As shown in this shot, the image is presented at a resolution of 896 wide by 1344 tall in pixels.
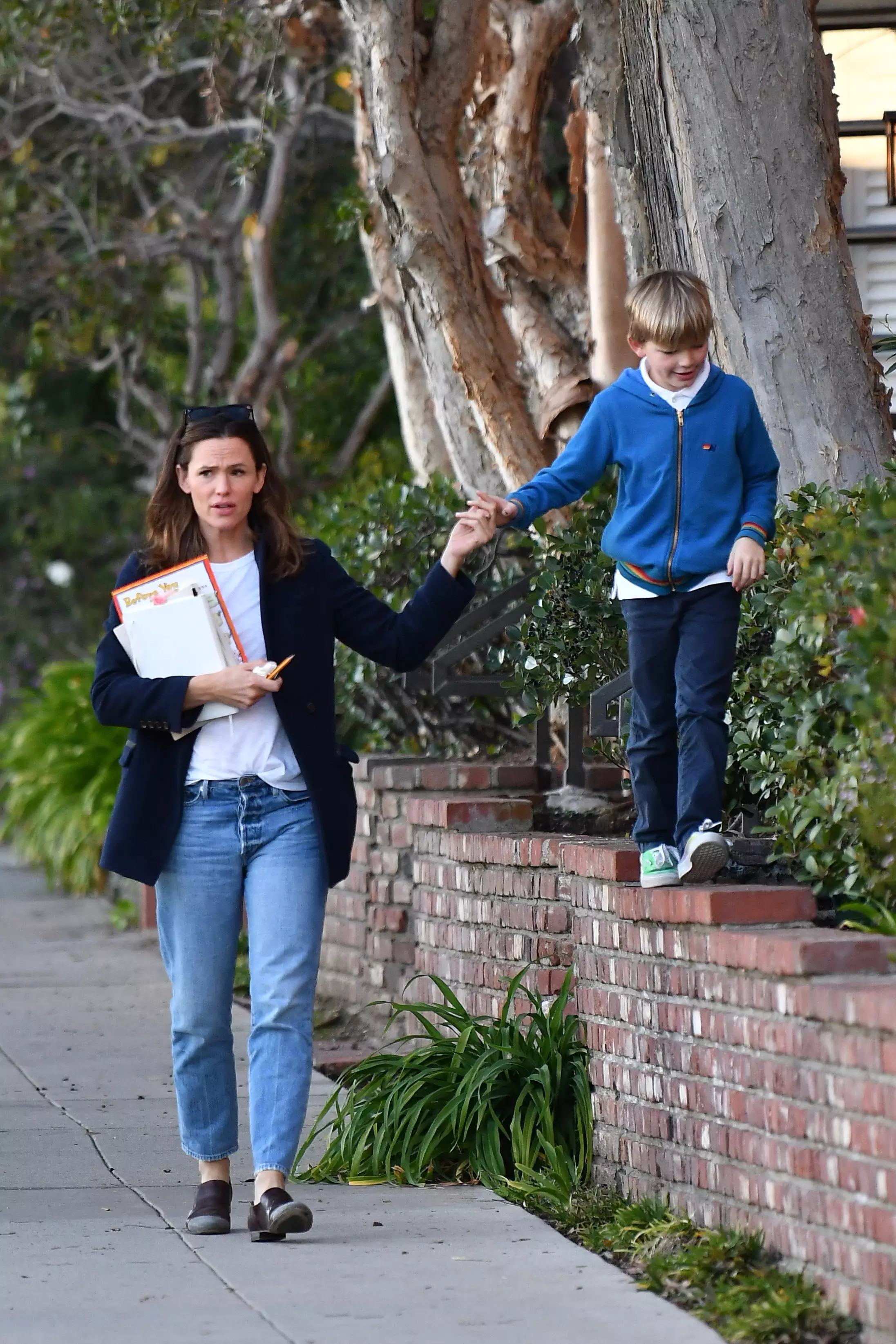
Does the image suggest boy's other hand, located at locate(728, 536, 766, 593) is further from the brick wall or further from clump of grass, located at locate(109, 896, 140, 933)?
clump of grass, located at locate(109, 896, 140, 933)

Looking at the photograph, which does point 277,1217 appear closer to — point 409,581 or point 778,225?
point 778,225

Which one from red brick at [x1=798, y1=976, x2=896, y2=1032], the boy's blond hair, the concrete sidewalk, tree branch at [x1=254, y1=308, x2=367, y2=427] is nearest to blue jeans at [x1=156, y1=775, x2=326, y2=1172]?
the concrete sidewalk

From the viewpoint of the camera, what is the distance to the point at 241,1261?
4.48 meters

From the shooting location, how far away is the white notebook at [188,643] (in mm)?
4727

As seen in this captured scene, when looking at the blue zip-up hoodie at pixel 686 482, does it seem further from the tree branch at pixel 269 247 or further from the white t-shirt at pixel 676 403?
the tree branch at pixel 269 247

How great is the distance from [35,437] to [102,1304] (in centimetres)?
1527

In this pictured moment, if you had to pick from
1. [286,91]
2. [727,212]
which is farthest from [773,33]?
[286,91]

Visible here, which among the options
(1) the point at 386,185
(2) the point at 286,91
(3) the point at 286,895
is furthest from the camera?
(2) the point at 286,91

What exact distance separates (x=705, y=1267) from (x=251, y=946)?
51.6 inches

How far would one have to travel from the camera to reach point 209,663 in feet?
15.5

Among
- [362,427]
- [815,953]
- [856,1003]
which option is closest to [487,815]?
[815,953]

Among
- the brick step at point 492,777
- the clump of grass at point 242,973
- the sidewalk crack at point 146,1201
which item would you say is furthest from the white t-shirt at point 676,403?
the clump of grass at point 242,973

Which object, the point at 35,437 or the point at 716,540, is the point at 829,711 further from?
the point at 35,437

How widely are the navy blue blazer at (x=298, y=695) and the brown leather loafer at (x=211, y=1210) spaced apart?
2.51 ft
